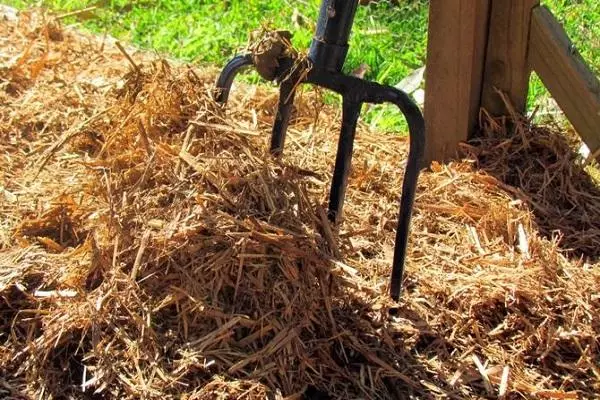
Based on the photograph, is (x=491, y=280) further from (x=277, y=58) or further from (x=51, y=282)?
(x=51, y=282)

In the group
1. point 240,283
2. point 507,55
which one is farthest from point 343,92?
point 507,55

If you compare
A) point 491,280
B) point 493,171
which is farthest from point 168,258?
point 493,171

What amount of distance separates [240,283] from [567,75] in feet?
4.85

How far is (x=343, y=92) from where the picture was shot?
272 cm

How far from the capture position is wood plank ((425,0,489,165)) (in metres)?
3.28

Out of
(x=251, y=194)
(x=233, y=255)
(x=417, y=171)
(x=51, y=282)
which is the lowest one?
(x=51, y=282)

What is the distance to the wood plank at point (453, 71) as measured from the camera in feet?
10.7

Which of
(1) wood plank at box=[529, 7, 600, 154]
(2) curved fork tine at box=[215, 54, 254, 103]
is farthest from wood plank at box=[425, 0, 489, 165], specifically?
(2) curved fork tine at box=[215, 54, 254, 103]

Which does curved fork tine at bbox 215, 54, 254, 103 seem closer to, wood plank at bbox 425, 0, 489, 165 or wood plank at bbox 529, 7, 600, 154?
wood plank at bbox 425, 0, 489, 165

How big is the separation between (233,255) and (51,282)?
572 millimetres

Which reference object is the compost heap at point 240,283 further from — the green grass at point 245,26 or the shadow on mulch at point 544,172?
the green grass at point 245,26

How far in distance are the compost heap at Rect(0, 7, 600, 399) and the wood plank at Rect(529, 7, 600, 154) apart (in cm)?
41

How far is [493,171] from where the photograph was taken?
341 cm

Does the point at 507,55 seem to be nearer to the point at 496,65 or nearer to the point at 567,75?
the point at 496,65
